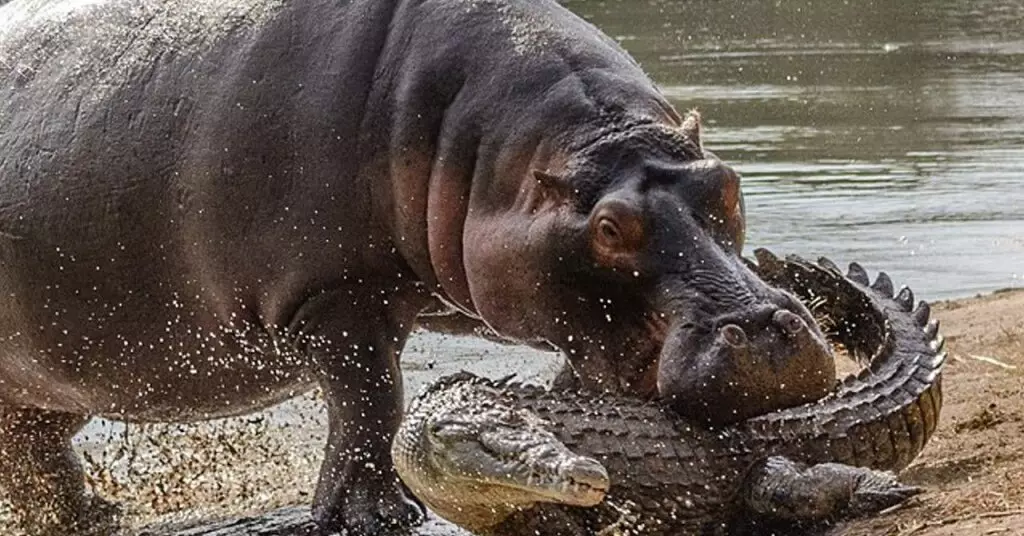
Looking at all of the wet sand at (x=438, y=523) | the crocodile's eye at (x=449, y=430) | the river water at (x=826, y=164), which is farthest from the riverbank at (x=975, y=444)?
the river water at (x=826, y=164)

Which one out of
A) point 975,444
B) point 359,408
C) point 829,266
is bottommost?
point 975,444

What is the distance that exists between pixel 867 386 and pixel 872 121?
9829 millimetres

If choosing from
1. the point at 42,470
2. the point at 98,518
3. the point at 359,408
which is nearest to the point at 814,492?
the point at 359,408

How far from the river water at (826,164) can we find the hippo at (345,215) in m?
0.53

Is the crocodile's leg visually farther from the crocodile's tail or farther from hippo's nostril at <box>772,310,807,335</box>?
hippo's nostril at <box>772,310,807,335</box>

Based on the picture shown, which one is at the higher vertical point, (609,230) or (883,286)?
(609,230)

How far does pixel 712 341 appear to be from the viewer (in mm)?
4059

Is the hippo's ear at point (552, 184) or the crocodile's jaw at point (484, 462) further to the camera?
the hippo's ear at point (552, 184)

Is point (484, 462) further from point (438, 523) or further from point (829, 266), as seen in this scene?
point (829, 266)

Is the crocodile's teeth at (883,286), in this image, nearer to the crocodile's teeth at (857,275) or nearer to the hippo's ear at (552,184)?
the crocodile's teeth at (857,275)

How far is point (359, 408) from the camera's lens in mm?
5047

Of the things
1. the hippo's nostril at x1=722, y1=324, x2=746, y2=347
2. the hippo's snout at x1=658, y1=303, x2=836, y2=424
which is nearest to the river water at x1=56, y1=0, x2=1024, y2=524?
the hippo's snout at x1=658, y1=303, x2=836, y2=424

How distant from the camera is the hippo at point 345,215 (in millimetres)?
4352

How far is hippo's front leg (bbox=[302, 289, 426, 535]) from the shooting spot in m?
5.04
